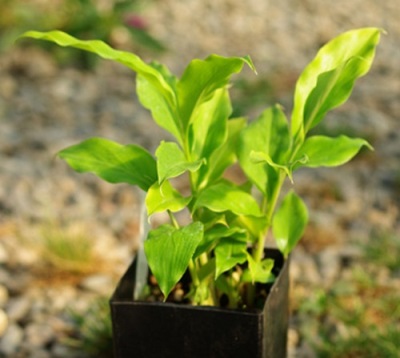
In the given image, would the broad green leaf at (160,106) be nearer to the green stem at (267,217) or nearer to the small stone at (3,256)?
the green stem at (267,217)

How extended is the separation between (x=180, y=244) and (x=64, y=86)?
90.0 inches

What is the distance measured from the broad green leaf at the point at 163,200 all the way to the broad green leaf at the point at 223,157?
0.29 feet

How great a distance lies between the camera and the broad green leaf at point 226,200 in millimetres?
1193

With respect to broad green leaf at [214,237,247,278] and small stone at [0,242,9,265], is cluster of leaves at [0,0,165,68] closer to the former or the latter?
small stone at [0,242,9,265]

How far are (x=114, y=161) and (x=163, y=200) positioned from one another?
125mm

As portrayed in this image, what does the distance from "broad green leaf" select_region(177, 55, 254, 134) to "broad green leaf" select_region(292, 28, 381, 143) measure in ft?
0.47

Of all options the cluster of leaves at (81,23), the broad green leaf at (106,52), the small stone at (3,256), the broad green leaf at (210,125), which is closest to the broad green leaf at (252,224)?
the broad green leaf at (210,125)

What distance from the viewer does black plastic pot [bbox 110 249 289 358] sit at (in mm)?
1222

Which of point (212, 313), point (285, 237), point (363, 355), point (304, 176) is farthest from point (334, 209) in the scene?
point (212, 313)

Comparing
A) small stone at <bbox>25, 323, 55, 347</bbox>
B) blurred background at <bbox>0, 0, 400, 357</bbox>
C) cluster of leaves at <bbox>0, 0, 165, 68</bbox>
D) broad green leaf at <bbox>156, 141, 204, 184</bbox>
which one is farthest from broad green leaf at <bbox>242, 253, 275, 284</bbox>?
cluster of leaves at <bbox>0, 0, 165, 68</bbox>

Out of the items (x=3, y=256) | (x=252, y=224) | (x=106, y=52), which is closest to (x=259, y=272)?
(x=252, y=224)

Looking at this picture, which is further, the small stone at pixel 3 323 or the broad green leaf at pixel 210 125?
the small stone at pixel 3 323

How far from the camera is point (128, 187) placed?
2580mm

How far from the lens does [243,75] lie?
11.6 feet
